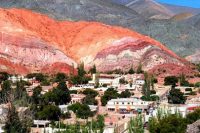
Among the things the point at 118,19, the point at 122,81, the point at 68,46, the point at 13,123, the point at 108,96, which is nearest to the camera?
the point at 13,123

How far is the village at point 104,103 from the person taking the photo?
43.9 metres

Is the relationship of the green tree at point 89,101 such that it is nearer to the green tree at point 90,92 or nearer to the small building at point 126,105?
the small building at point 126,105

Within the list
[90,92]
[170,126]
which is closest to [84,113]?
[170,126]

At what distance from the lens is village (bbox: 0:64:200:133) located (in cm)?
4394

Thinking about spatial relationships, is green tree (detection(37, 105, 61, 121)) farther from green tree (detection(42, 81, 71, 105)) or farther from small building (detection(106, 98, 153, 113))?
green tree (detection(42, 81, 71, 105))

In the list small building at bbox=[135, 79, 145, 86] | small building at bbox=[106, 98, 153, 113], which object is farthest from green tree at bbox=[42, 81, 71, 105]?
small building at bbox=[135, 79, 145, 86]

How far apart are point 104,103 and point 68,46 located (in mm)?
53024

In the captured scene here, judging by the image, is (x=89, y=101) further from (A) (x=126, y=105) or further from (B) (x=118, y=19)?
(B) (x=118, y=19)

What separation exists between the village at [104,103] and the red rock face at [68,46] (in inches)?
538

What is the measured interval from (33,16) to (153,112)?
68625 millimetres

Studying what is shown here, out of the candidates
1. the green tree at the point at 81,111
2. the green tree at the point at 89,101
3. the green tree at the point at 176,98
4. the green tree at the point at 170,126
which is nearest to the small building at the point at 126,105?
the green tree at the point at 89,101

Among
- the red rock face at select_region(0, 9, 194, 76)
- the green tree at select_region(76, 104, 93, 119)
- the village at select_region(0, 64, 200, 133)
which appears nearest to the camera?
the village at select_region(0, 64, 200, 133)

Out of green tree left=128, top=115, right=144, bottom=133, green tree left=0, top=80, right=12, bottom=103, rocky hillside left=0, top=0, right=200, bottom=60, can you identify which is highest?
rocky hillside left=0, top=0, right=200, bottom=60

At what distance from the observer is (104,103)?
57.3 metres
